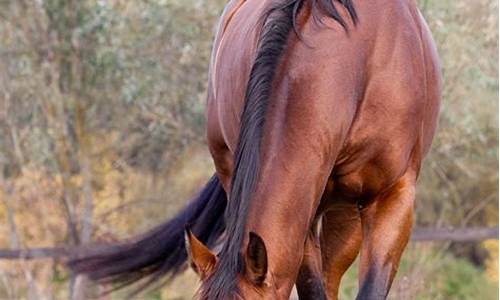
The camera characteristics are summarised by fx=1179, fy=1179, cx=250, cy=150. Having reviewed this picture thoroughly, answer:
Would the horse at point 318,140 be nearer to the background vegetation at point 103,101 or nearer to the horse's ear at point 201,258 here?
the horse's ear at point 201,258

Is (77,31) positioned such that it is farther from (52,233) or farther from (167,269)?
(167,269)

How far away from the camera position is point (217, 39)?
6.05m

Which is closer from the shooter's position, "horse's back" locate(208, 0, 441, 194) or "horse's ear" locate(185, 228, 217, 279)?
"horse's ear" locate(185, 228, 217, 279)

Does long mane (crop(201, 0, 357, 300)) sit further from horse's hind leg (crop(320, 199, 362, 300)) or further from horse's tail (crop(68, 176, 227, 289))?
horse's tail (crop(68, 176, 227, 289))

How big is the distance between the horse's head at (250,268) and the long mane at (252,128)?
3 centimetres

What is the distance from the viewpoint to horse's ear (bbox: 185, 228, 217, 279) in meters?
3.68

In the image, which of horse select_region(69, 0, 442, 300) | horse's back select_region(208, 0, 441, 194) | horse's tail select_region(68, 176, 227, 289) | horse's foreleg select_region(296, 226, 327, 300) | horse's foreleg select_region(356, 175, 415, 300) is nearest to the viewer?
horse select_region(69, 0, 442, 300)

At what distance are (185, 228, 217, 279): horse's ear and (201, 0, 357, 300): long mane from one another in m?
0.04

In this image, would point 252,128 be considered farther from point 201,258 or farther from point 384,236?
point 384,236

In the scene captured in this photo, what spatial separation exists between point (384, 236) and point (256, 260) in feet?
3.77

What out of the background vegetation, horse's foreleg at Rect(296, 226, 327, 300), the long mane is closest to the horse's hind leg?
horse's foreleg at Rect(296, 226, 327, 300)

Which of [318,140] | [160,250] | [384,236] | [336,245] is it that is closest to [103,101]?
[160,250]

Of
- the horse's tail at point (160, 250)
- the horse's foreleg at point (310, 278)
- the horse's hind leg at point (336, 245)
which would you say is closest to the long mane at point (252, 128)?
the horse's foreleg at point (310, 278)

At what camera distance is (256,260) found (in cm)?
356
